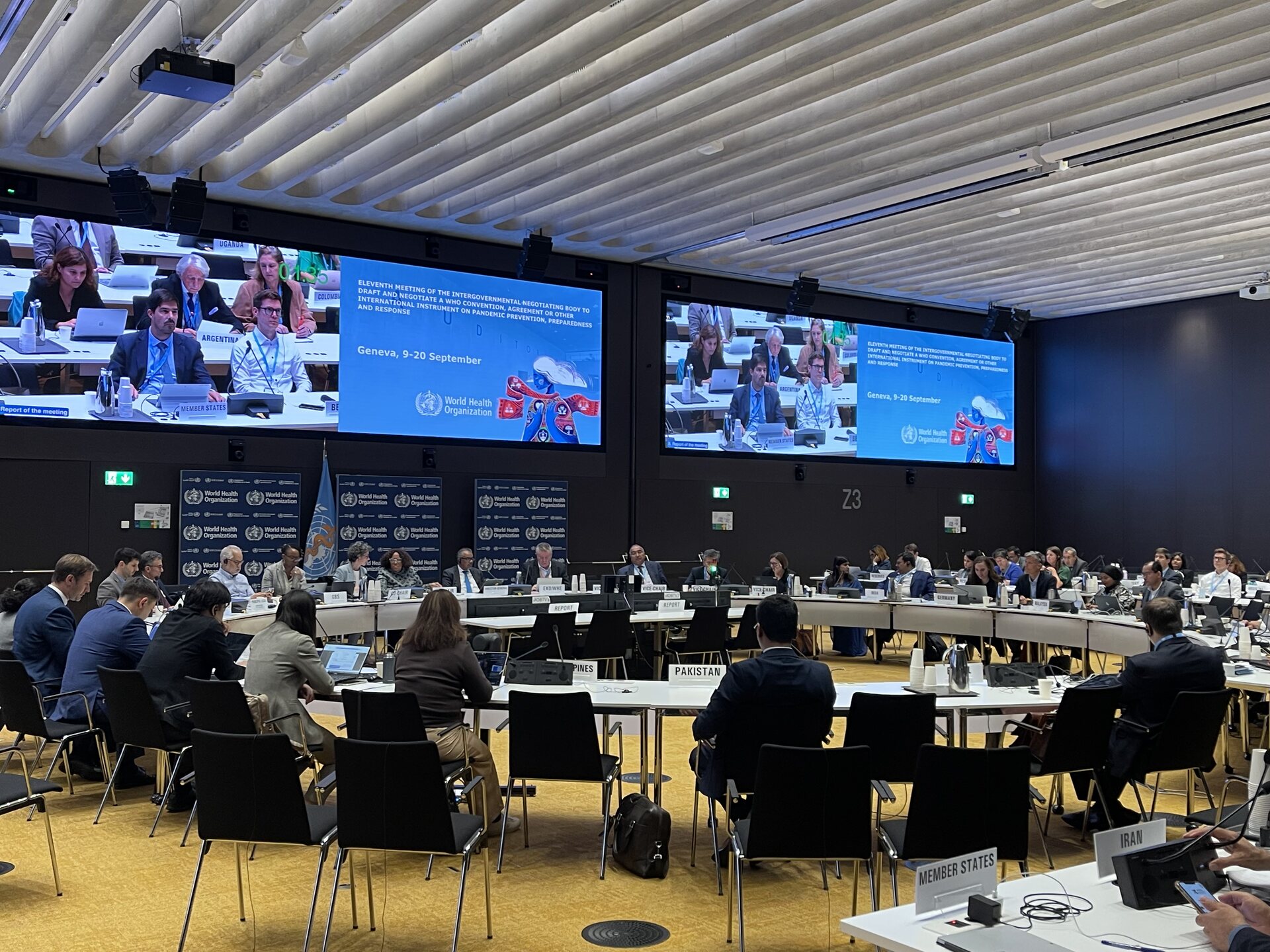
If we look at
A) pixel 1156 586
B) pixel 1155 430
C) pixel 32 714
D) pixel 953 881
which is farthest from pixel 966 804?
pixel 1155 430

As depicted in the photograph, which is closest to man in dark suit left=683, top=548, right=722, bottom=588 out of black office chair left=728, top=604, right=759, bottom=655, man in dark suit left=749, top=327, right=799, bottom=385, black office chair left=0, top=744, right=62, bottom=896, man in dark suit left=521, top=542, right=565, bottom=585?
man in dark suit left=521, top=542, right=565, bottom=585

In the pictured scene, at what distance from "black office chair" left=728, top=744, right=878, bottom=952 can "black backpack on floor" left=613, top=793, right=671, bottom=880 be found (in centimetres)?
110

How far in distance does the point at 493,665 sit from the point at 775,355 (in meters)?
10.1

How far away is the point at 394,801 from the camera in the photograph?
3.85 meters

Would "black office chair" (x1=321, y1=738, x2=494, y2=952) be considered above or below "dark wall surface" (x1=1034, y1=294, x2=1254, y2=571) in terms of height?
below

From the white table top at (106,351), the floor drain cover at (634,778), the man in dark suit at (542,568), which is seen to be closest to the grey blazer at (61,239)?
the white table top at (106,351)

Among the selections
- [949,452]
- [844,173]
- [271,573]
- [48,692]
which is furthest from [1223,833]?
[949,452]

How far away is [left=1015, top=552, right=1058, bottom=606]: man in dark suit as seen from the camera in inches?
454

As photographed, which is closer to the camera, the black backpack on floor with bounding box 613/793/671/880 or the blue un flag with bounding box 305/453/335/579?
the black backpack on floor with bounding box 613/793/671/880

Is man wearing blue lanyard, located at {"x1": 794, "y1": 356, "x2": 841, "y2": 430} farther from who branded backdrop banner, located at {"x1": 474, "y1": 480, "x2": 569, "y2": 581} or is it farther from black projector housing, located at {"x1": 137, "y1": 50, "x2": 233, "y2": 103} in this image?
black projector housing, located at {"x1": 137, "y1": 50, "x2": 233, "y2": 103}

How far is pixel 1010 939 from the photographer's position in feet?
7.75

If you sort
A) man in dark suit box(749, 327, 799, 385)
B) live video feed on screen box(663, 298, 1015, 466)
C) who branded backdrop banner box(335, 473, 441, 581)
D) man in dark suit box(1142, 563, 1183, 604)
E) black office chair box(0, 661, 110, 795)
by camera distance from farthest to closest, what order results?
man in dark suit box(749, 327, 799, 385) < live video feed on screen box(663, 298, 1015, 466) < who branded backdrop banner box(335, 473, 441, 581) < man in dark suit box(1142, 563, 1183, 604) < black office chair box(0, 661, 110, 795)

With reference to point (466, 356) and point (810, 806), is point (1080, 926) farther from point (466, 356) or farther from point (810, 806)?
point (466, 356)

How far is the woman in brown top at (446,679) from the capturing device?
17.0ft
